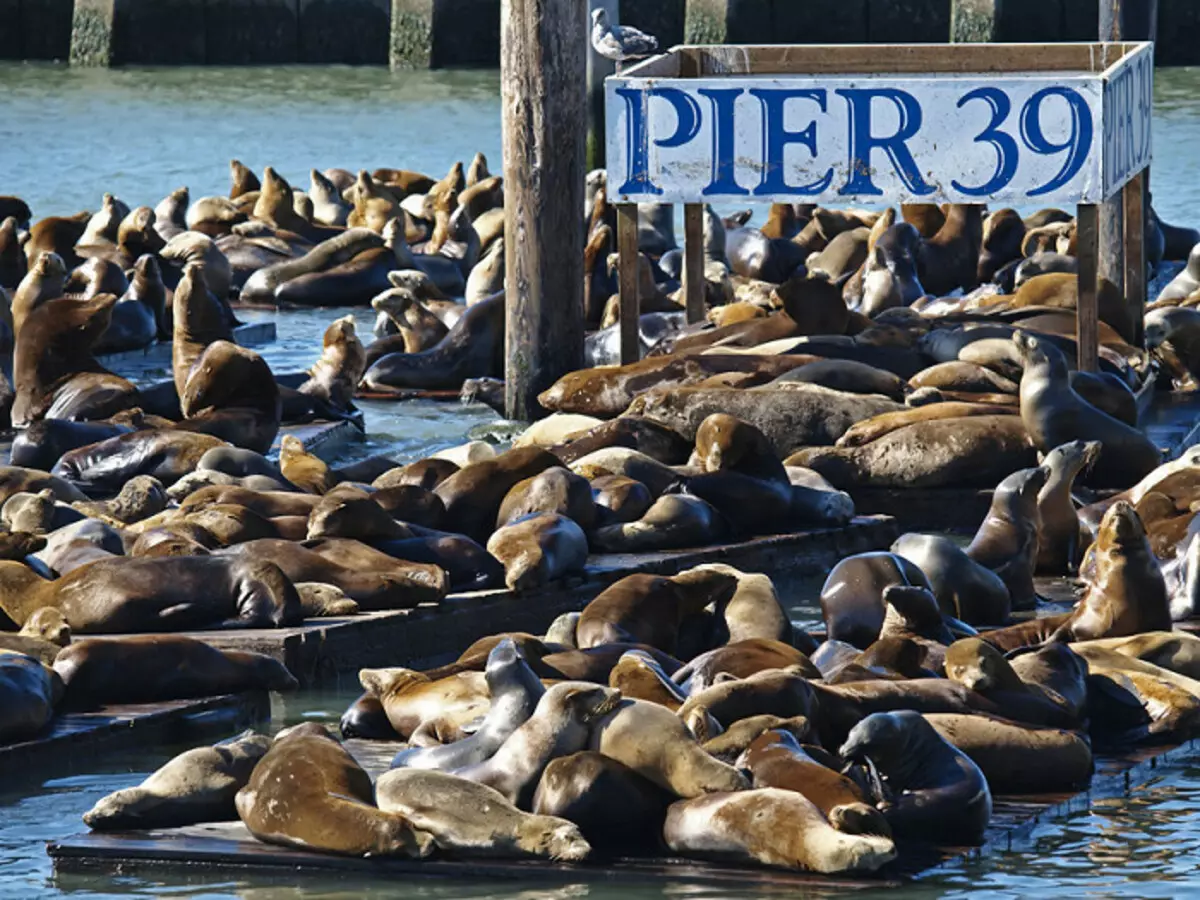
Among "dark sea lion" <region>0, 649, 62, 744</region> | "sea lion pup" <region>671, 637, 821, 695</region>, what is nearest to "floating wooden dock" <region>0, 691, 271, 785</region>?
"dark sea lion" <region>0, 649, 62, 744</region>

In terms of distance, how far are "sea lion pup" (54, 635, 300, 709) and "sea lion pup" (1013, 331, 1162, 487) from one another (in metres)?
3.43

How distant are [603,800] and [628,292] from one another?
19.8ft

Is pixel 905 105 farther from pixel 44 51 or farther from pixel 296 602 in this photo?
pixel 44 51

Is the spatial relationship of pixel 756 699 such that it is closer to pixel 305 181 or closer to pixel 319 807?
pixel 319 807

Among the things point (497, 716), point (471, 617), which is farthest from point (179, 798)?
point (471, 617)

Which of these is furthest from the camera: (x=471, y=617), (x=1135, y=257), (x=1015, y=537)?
(x=1135, y=257)

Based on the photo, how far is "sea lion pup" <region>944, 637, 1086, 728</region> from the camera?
18.4 ft

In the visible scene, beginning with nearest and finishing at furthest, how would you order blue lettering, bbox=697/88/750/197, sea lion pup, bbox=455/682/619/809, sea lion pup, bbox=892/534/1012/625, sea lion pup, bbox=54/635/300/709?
sea lion pup, bbox=455/682/619/809 → sea lion pup, bbox=54/635/300/709 → sea lion pup, bbox=892/534/1012/625 → blue lettering, bbox=697/88/750/197

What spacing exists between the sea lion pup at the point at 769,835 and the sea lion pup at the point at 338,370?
19.6 ft

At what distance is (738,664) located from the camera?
575cm

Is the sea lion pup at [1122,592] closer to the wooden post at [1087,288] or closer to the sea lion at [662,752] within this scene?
the sea lion at [662,752]

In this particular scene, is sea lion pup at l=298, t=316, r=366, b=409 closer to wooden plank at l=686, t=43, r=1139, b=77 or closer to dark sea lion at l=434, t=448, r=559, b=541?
wooden plank at l=686, t=43, r=1139, b=77

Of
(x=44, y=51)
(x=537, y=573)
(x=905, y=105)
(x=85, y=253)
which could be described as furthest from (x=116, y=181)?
(x=537, y=573)

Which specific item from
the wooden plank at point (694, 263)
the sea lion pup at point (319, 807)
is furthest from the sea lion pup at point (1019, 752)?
the wooden plank at point (694, 263)
